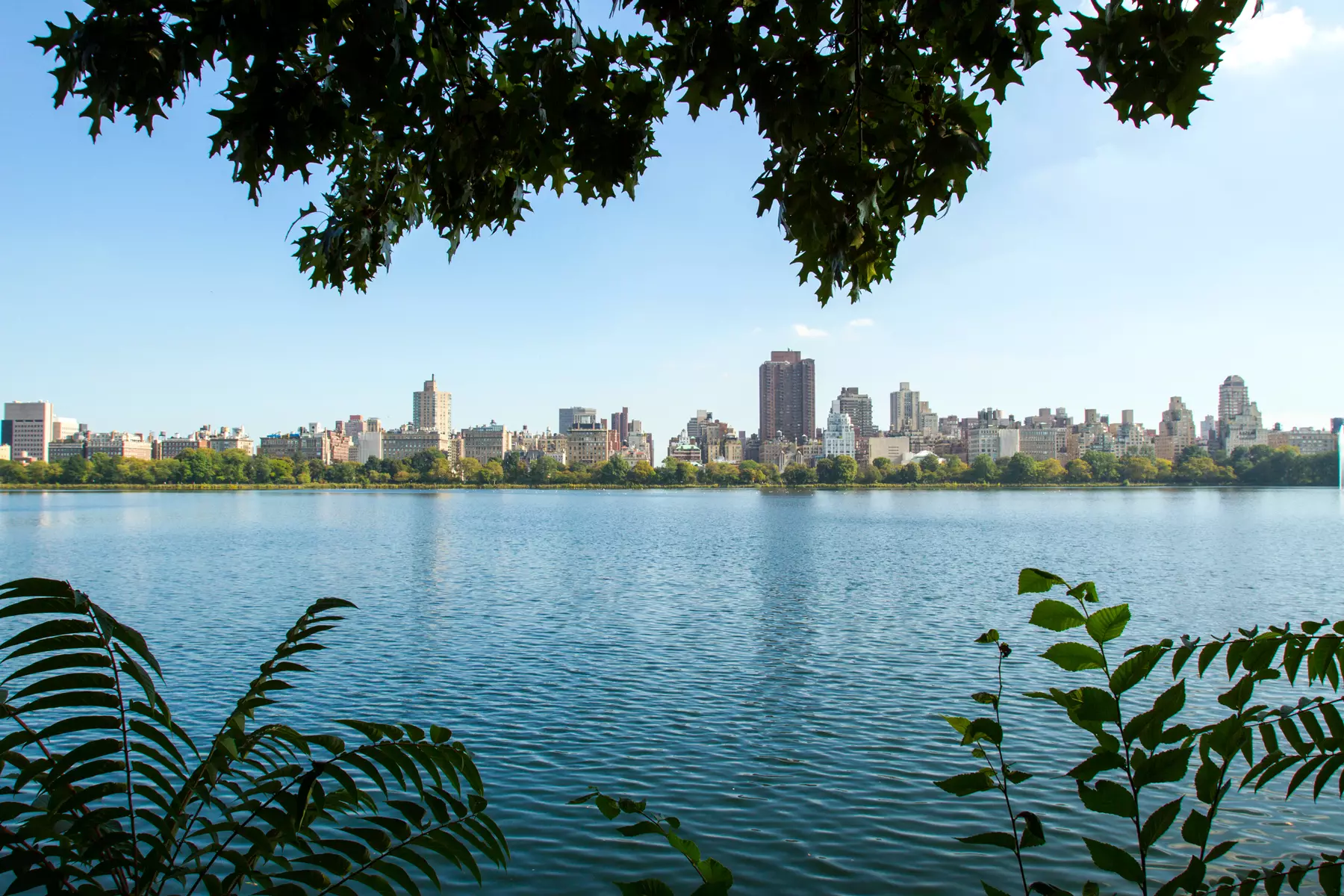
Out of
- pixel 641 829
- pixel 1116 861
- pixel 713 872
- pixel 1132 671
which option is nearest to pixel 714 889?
pixel 713 872

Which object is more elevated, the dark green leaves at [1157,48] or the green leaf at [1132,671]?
the dark green leaves at [1157,48]

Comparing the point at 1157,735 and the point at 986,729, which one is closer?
the point at 1157,735

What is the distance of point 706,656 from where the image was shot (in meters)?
20.6

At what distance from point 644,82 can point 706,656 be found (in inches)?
696

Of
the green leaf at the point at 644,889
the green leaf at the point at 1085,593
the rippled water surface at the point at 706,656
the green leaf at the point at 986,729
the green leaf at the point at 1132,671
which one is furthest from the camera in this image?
the rippled water surface at the point at 706,656

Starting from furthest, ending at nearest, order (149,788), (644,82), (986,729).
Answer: (644,82) → (149,788) → (986,729)

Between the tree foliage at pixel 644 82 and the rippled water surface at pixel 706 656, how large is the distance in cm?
794

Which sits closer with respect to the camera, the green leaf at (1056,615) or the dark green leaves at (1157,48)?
the green leaf at (1056,615)

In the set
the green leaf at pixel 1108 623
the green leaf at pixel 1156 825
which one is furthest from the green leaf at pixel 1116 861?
the green leaf at pixel 1108 623

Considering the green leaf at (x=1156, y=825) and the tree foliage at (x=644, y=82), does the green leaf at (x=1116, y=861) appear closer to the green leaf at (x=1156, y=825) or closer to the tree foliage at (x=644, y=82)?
the green leaf at (x=1156, y=825)

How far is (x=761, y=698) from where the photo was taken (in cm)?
1664

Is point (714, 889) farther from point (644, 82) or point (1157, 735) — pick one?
point (644, 82)

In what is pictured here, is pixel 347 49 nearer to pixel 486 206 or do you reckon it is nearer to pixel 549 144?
pixel 549 144

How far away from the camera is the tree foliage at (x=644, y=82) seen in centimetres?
284
